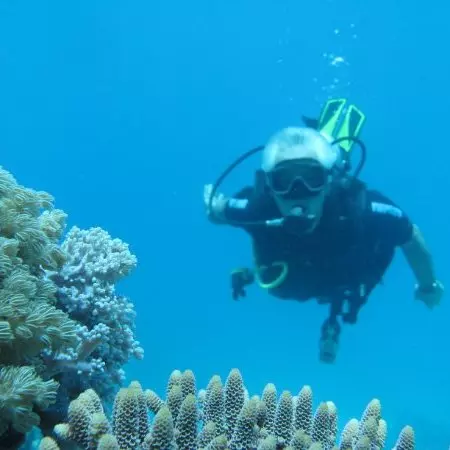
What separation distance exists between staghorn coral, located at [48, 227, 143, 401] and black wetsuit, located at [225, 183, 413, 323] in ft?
10.5

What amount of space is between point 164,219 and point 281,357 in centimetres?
5123

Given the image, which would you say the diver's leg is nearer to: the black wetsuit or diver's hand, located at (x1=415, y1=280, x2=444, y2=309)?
the black wetsuit

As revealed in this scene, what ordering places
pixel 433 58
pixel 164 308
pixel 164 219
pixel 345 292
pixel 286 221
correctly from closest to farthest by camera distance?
1. pixel 286 221
2. pixel 345 292
3. pixel 433 58
4. pixel 164 308
5. pixel 164 219

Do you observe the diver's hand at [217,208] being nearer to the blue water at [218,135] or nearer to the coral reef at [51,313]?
the coral reef at [51,313]

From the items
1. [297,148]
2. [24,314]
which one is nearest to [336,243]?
[297,148]

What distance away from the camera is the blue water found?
58.8 metres

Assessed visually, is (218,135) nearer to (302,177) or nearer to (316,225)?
(316,225)

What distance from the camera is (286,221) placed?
21.1 ft

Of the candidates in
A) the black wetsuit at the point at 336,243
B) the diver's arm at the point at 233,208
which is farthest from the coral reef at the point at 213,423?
the diver's arm at the point at 233,208

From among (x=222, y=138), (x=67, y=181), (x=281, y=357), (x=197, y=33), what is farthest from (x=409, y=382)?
(x=67, y=181)

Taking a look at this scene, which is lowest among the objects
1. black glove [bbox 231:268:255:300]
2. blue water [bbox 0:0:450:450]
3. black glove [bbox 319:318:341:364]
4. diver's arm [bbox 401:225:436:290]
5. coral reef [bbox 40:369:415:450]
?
coral reef [bbox 40:369:415:450]

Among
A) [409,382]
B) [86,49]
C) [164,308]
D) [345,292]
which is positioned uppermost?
[86,49]

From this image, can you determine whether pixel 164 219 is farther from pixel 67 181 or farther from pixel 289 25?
pixel 289 25

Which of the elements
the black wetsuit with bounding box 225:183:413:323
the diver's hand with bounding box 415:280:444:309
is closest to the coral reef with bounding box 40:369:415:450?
the black wetsuit with bounding box 225:183:413:323
